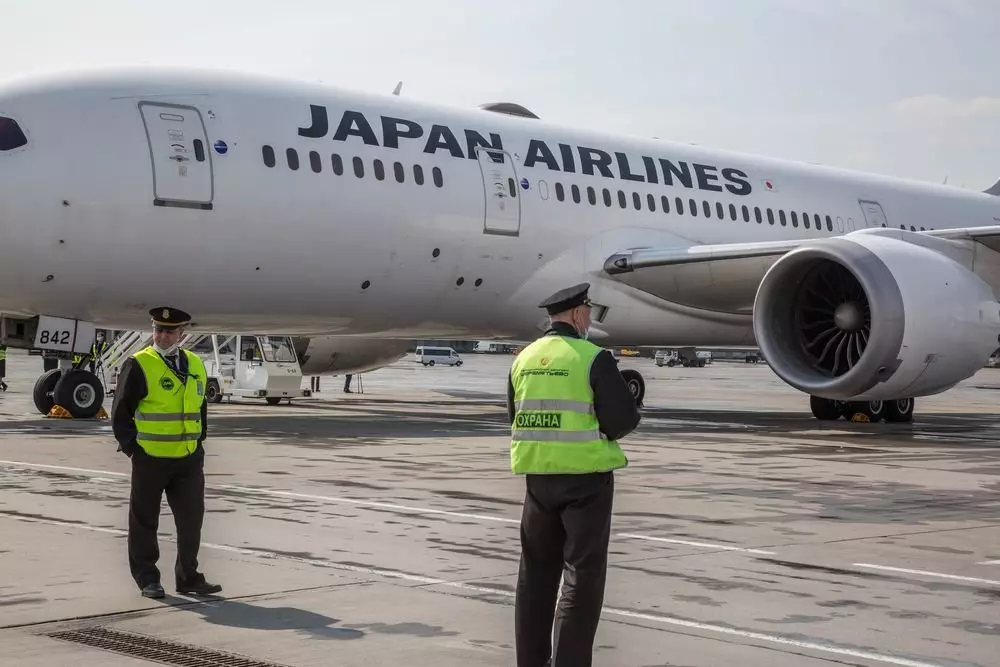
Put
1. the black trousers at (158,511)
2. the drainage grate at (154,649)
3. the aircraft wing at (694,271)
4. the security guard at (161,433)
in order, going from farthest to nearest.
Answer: the aircraft wing at (694,271) → the security guard at (161,433) → the black trousers at (158,511) → the drainage grate at (154,649)

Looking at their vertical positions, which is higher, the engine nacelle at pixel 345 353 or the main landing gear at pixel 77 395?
the engine nacelle at pixel 345 353

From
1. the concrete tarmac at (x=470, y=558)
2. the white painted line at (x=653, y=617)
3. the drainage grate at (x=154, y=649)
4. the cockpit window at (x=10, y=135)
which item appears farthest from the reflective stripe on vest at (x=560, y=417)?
the cockpit window at (x=10, y=135)

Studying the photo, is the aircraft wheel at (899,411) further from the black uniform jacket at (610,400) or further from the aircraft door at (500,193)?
the black uniform jacket at (610,400)

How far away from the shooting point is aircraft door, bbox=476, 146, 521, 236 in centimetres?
1686

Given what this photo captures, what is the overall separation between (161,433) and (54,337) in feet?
29.4

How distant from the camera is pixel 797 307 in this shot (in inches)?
644

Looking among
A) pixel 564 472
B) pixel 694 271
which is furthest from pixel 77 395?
pixel 564 472

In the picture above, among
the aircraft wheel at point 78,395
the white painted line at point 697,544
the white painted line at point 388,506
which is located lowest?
the white painted line at point 697,544

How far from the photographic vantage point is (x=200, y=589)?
5949mm

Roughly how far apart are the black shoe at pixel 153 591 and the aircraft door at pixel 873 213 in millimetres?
18282

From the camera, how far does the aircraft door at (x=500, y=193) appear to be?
1686cm

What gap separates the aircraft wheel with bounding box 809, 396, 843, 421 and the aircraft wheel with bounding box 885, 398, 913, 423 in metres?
0.69

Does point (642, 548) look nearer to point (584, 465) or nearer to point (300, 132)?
point (584, 465)

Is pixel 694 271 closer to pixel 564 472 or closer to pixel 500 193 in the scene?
pixel 500 193
